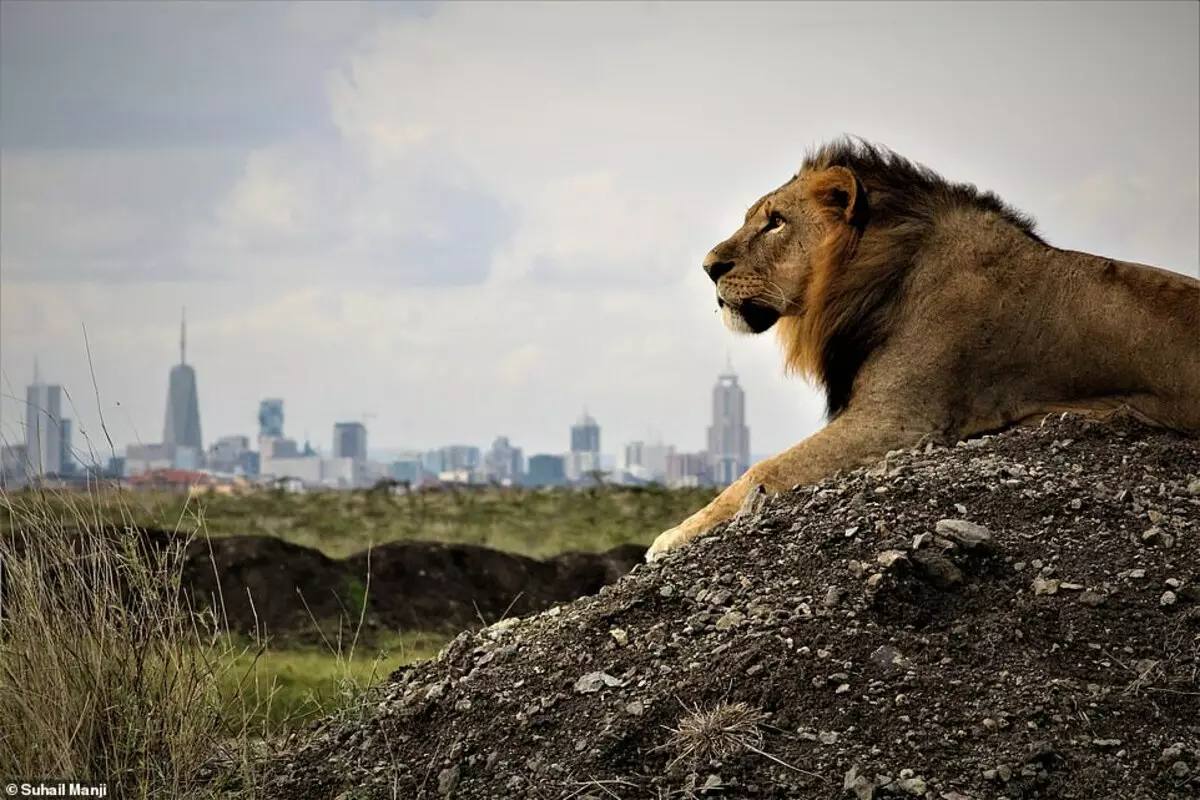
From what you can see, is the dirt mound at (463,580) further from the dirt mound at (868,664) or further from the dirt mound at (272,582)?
the dirt mound at (868,664)

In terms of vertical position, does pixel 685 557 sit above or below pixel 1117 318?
below

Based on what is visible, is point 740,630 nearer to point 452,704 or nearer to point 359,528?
point 452,704

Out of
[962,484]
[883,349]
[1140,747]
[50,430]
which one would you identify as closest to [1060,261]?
[883,349]

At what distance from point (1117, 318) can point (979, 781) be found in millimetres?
3000

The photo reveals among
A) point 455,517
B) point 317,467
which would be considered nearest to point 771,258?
point 455,517

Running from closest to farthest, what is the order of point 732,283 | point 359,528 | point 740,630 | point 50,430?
point 740,630 → point 50,430 → point 732,283 → point 359,528

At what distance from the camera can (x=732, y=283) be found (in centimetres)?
782

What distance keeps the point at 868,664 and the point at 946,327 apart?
231 centimetres

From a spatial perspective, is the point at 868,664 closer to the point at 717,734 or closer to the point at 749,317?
the point at 717,734

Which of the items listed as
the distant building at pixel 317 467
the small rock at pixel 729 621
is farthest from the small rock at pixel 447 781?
the distant building at pixel 317 467

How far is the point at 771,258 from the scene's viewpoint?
777cm

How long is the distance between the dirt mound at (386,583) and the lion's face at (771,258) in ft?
22.8

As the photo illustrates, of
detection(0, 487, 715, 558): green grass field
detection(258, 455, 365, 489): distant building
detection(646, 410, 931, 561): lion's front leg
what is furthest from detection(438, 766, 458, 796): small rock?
detection(258, 455, 365, 489): distant building

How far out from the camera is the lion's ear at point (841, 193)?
7.54 metres
